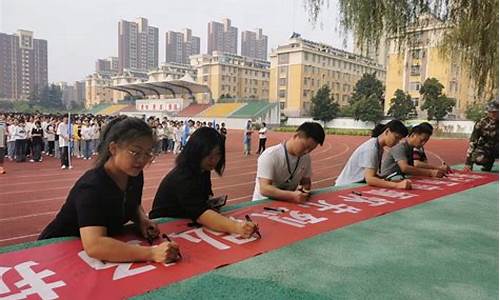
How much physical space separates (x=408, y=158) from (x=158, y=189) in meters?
2.91

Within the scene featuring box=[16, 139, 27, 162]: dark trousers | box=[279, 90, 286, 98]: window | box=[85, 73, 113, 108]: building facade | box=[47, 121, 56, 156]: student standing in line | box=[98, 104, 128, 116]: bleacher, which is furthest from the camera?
box=[85, 73, 113, 108]: building facade

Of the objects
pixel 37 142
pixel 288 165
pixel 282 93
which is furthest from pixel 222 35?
pixel 282 93

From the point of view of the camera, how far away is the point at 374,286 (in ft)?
4.68

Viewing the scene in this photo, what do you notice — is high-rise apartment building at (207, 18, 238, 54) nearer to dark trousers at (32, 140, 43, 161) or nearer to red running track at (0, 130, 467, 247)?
red running track at (0, 130, 467, 247)

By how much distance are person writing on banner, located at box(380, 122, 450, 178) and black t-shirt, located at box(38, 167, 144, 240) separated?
2.89 metres

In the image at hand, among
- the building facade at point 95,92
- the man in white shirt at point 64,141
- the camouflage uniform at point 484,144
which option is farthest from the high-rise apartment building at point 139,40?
the building facade at point 95,92

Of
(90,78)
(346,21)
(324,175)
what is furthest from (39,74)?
(90,78)

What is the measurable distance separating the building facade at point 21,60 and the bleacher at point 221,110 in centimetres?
1323

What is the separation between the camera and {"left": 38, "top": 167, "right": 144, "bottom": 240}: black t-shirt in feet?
4.78

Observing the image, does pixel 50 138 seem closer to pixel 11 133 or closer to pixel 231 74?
pixel 11 133

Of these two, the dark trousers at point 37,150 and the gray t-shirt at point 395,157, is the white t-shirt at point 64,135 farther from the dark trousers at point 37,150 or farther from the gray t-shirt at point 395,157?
the gray t-shirt at point 395,157

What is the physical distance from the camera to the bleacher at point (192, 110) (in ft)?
113

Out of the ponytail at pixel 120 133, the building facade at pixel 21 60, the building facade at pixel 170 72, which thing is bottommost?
the ponytail at pixel 120 133

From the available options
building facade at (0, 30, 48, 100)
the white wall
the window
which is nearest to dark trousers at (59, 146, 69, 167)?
building facade at (0, 30, 48, 100)
